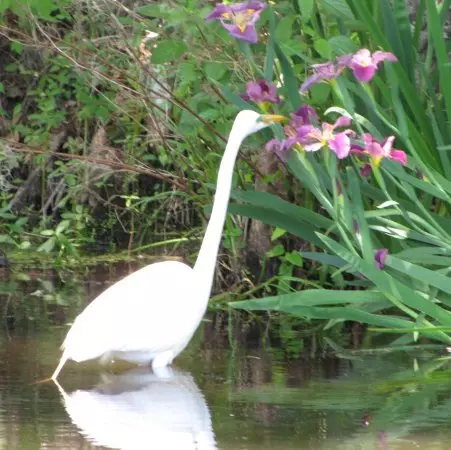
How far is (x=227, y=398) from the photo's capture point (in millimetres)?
4555

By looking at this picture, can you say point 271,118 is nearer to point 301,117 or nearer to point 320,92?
point 301,117

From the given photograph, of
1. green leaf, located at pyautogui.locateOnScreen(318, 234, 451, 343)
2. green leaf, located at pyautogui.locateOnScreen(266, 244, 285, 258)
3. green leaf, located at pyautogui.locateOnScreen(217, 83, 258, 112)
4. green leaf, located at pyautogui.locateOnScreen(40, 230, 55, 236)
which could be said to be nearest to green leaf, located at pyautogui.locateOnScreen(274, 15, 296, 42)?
green leaf, located at pyautogui.locateOnScreen(217, 83, 258, 112)

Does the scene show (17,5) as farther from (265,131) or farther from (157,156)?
(157,156)

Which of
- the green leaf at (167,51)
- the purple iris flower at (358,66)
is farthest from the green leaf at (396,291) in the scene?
the green leaf at (167,51)

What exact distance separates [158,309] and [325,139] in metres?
1.08

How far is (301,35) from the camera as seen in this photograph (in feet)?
19.6

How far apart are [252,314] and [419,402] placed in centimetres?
196

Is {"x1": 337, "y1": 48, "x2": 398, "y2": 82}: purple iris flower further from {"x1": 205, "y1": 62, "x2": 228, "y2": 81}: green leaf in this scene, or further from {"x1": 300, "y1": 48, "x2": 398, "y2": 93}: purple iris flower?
{"x1": 205, "y1": 62, "x2": 228, "y2": 81}: green leaf

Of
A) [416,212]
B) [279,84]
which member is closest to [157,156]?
[279,84]

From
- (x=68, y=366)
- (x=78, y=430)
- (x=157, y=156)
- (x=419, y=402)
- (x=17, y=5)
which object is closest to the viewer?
(x=78, y=430)

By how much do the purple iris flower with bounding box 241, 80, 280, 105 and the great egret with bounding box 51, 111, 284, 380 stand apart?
0.07m

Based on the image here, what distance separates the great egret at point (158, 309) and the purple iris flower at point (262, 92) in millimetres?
67

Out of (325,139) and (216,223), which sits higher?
(325,139)

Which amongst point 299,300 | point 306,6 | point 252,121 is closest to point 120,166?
point 252,121
